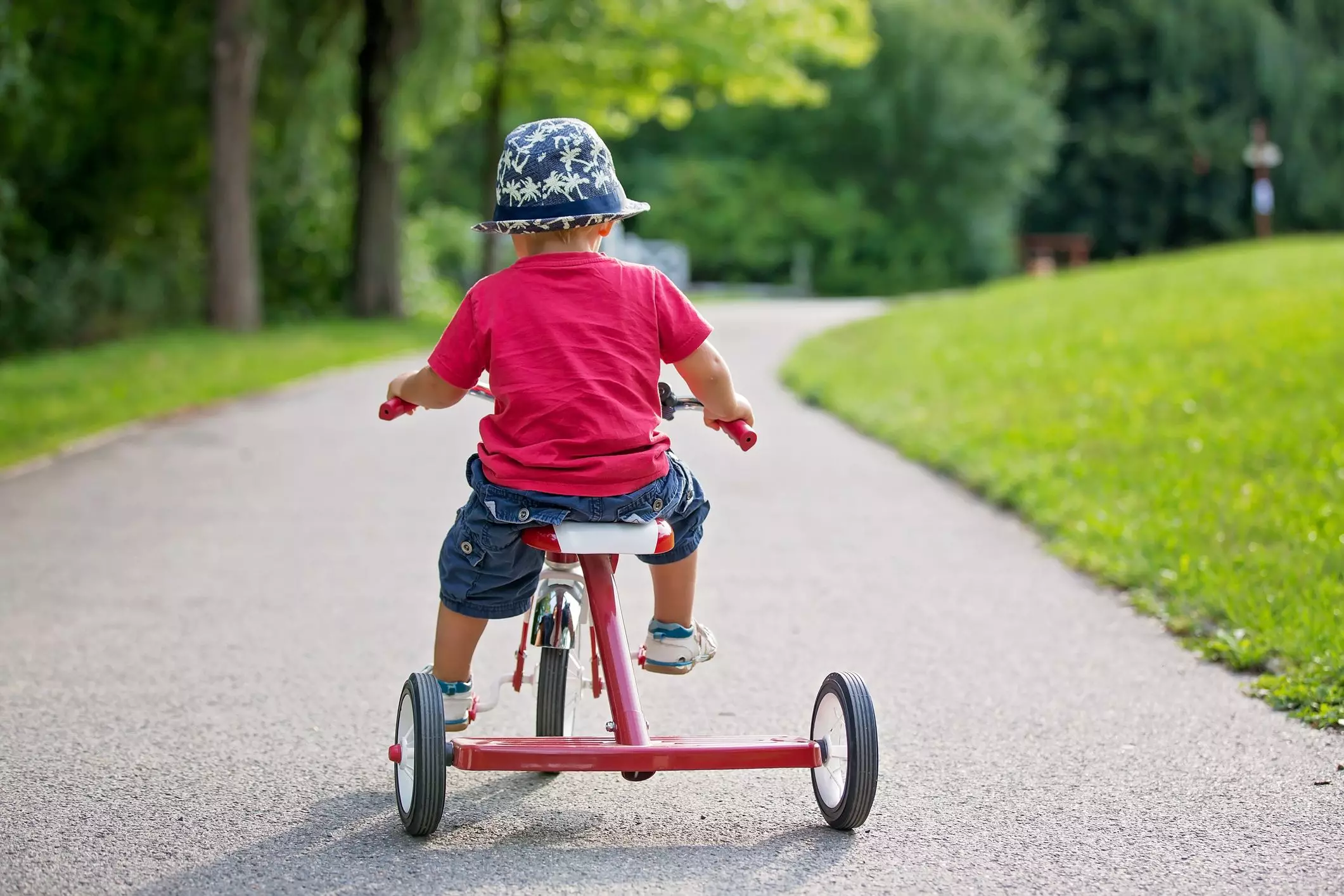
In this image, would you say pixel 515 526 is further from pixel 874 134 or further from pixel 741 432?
pixel 874 134

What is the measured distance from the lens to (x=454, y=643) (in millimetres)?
4094

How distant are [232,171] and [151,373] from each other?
6.11 metres

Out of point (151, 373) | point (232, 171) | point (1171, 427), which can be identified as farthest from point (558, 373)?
point (232, 171)

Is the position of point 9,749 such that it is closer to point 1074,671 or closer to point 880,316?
point 1074,671

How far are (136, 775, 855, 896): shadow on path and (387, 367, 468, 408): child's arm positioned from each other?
1003 millimetres

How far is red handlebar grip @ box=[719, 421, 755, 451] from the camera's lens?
4.11m

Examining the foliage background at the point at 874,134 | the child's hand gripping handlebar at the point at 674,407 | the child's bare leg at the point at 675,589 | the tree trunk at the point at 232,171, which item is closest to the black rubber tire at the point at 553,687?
the child's bare leg at the point at 675,589

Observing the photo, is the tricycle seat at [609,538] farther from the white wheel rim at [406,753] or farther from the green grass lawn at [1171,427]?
the green grass lawn at [1171,427]

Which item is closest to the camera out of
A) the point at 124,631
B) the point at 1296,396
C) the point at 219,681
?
the point at 219,681

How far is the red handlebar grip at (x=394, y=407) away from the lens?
3973 mm

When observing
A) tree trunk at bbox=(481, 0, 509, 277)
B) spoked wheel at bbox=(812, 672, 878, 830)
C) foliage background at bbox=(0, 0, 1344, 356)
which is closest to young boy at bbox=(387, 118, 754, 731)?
spoked wheel at bbox=(812, 672, 878, 830)

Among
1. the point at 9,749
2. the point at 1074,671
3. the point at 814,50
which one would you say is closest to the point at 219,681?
the point at 9,749

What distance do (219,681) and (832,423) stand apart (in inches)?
322

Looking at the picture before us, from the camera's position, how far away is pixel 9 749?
464cm
